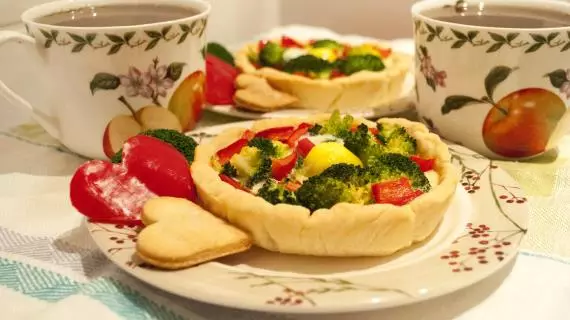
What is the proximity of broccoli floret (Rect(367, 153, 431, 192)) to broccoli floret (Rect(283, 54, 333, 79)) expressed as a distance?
0.53 metres

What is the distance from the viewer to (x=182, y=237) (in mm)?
798

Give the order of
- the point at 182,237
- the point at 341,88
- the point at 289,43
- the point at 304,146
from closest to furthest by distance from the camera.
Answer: the point at 182,237 → the point at 304,146 → the point at 341,88 → the point at 289,43

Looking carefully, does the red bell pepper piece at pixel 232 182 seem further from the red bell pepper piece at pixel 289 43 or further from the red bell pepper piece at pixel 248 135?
the red bell pepper piece at pixel 289 43

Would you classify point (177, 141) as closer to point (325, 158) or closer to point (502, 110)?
point (325, 158)

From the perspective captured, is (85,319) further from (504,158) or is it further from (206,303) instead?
(504,158)

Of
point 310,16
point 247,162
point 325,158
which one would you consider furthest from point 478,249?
point 310,16

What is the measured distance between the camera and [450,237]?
2.90ft

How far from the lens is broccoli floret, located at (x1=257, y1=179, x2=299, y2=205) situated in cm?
89

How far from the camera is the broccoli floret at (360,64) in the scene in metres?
1.47

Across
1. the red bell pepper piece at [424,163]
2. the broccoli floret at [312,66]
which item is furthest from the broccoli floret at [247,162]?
the broccoli floret at [312,66]

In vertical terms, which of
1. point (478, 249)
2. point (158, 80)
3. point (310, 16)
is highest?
point (158, 80)

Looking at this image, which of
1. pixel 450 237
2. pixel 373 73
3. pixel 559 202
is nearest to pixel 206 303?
pixel 450 237

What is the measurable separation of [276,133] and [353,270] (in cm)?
37

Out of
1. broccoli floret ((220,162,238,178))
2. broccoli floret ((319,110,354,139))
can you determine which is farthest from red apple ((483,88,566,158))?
broccoli floret ((220,162,238,178))
